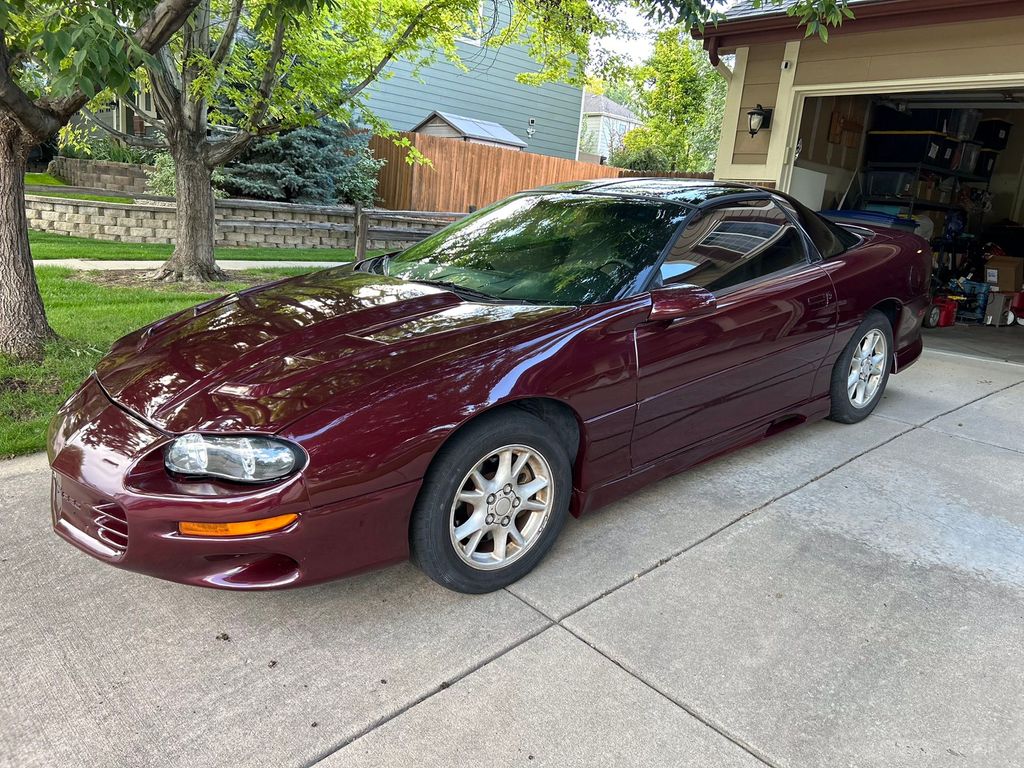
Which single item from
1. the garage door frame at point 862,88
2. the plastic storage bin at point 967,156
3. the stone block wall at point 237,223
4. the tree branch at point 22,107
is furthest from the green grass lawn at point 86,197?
the plastic storage bin at point 967,156

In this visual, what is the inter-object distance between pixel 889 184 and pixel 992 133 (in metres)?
2.68

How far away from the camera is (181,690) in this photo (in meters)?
2.16

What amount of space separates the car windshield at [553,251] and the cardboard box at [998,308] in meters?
7.82

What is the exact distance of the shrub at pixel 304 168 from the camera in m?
12.0

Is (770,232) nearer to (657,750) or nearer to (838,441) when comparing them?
(838,441)

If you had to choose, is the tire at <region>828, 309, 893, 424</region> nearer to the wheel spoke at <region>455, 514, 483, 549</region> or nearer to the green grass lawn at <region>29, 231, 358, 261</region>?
the wheel spoke at <region>455, 514, 483, 549</region>

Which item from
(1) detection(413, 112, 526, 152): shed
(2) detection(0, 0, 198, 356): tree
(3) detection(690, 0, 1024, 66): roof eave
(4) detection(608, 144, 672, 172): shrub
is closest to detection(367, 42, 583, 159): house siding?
(1) detection(413, 112, 526, 152): shed

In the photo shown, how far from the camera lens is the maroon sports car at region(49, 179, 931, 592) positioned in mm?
2209

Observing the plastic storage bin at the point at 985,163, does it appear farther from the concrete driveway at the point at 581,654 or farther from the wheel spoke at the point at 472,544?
the wheel spoke at the point at 472,544

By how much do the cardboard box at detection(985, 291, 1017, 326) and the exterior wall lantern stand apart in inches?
151

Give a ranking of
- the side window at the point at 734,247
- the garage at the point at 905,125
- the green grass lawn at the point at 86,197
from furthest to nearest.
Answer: the green grass lawn at the point at 86,197 < the garage at the point at 905,125 < the side window at the point at 734,247

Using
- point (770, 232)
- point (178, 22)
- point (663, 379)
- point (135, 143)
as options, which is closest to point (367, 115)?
point (135, 143)

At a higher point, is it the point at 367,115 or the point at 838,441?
the point at 367,115

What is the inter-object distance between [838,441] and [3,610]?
409 centimetres
